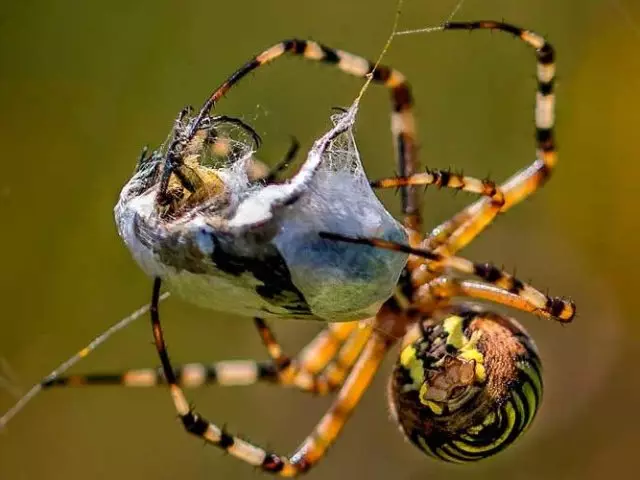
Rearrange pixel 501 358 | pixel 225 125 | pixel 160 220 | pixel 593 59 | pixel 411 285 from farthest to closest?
pixel 593 59
pixel 411 285
pixel 501 358
pixel 225 125
pixel 160 220

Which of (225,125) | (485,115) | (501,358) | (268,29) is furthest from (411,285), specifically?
(268,29)

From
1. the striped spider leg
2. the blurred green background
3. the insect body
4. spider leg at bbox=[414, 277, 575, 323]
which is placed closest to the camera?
the insect body

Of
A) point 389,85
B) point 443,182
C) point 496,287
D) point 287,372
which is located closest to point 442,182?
point 443,182

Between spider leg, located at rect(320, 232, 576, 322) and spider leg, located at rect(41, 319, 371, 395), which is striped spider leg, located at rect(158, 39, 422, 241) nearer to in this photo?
spider leg, located at rect(320, 232, 576, 322)

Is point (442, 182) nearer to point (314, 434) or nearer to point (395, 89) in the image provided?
point (395, 89)

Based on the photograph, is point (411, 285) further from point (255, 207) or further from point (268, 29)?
point (268, 29)

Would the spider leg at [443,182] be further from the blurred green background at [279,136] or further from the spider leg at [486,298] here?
the blurred green background at [279,136]

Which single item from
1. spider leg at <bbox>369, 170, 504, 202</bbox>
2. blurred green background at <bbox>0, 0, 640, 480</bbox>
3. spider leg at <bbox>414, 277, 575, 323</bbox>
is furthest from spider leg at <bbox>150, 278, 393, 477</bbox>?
blurred green background at <bbox>0, 0, 640, 480</bbox>
